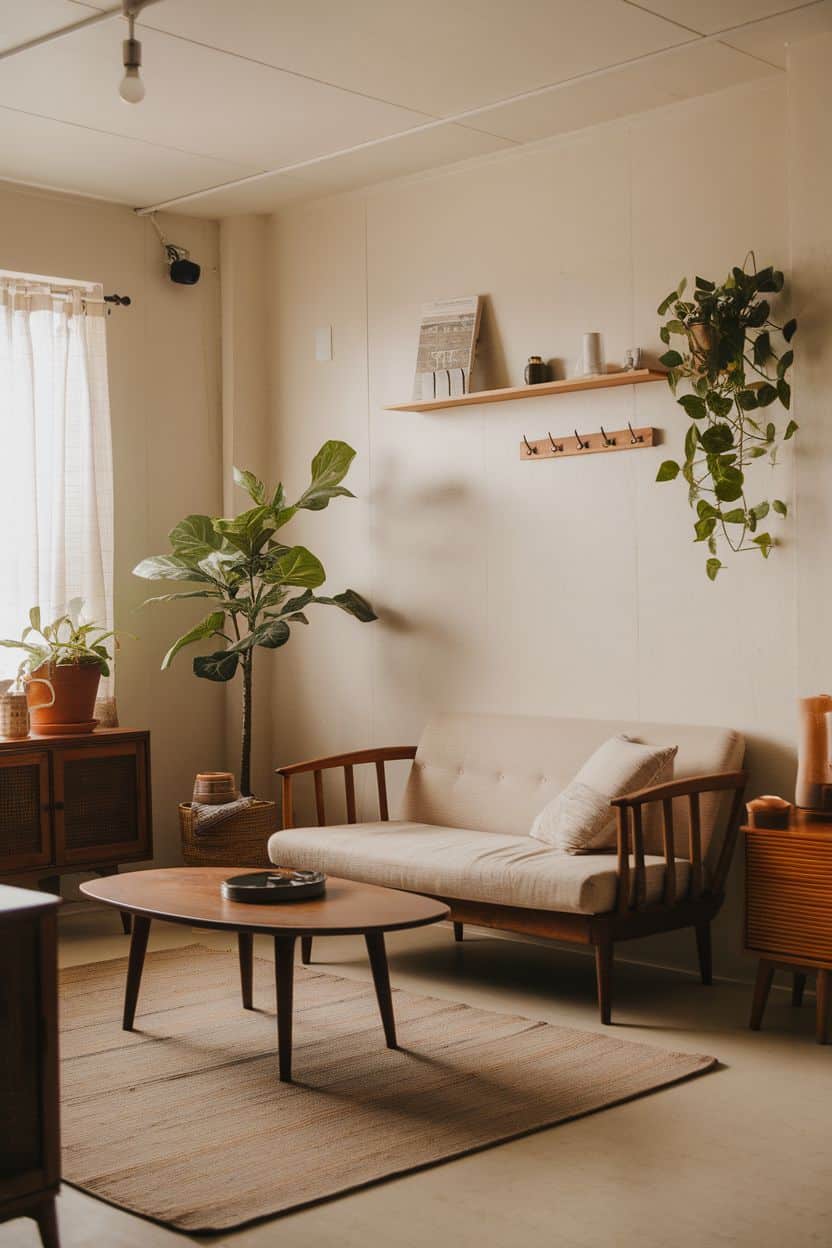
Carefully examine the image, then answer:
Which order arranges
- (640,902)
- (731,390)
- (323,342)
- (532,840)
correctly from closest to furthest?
(640,902)
(731,390)
(532,840)
(323,342)

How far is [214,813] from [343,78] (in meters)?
2.68

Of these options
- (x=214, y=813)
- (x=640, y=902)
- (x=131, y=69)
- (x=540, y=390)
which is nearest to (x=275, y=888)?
(x=640, y=902)

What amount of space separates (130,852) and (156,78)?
9.20 ft

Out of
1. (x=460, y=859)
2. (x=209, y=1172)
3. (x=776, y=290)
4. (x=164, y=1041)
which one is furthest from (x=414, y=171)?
(x=209, y=1172)

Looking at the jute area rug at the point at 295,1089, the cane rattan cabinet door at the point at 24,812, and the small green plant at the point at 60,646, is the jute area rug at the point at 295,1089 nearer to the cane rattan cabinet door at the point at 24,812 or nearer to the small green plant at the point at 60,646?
the cane rattan cabinet door at the point at 24,812

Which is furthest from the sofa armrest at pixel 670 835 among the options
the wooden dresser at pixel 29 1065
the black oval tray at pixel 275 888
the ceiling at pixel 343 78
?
the ceiling at pixel 343 78

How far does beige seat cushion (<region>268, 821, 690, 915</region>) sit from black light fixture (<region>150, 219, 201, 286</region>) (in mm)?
2517

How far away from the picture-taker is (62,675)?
5.27 m

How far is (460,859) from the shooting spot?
430cm

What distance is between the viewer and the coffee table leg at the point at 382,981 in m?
3.62

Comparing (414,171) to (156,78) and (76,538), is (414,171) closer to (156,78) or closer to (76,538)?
(156,78)

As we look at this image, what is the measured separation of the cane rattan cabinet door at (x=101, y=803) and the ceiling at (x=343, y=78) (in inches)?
87.4

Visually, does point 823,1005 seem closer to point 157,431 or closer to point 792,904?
point 792,904

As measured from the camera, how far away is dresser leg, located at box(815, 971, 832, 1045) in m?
3.77
